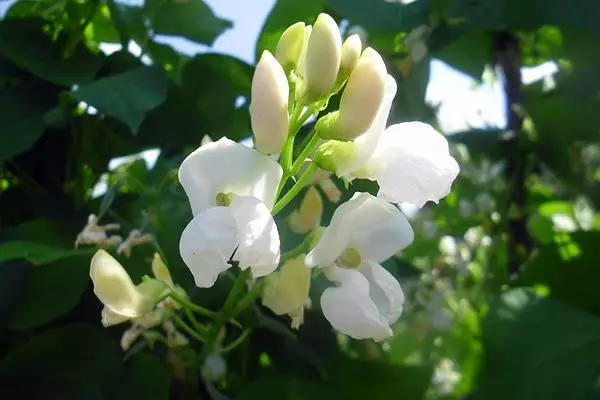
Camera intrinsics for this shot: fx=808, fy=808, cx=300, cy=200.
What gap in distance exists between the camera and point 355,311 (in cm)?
41

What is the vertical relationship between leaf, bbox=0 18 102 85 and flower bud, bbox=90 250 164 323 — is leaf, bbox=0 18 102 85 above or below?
below

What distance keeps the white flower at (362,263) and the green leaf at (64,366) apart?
29cm

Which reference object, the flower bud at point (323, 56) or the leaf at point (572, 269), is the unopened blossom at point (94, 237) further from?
the leaf at point (572, 269)

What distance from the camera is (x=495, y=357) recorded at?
27.0 inches

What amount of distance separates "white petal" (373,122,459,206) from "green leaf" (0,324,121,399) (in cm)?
35

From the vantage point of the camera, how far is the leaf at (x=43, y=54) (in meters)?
0.76

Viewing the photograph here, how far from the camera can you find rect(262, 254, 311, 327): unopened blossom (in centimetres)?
46

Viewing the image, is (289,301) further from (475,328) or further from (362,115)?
(475,328)

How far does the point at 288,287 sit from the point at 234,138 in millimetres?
335

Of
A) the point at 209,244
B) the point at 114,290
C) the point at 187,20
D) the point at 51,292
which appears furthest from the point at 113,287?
the point at 187,20

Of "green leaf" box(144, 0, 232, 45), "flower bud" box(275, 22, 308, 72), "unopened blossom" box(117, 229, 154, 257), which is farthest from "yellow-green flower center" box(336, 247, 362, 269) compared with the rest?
"green leaf" box(144, 0, 232, 45)

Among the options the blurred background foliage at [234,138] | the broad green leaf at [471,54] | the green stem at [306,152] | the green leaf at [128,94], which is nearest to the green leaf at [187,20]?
the blurred background foliage at [234,138]

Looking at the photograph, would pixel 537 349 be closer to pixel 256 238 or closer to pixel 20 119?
pixel 256 238

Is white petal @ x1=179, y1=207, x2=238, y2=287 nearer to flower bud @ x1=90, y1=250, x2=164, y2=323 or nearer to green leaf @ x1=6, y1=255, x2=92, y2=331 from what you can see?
flower bud @ x1=90, y1=250, x2=164, y2=323
